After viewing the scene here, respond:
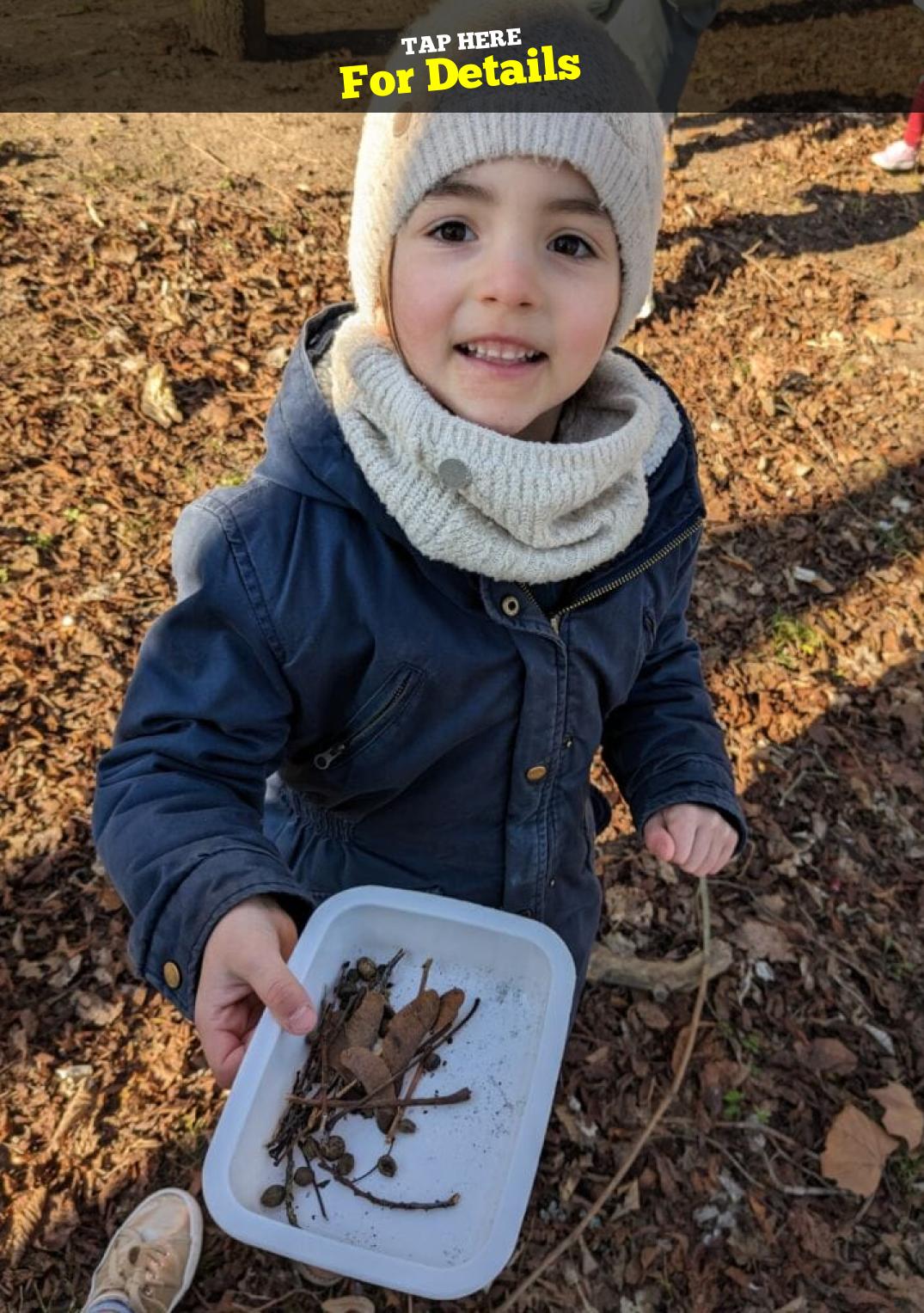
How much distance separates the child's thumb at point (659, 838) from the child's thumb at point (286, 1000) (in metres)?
0.82

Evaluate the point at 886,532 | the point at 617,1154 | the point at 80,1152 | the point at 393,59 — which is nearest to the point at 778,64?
the point at 886,532

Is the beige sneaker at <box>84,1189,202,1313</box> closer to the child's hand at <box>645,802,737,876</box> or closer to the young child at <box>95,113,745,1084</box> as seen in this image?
the young child at <box>95,113,745,1084</box>

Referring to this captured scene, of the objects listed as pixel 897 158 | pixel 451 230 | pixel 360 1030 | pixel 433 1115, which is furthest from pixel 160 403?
pixel 897 158

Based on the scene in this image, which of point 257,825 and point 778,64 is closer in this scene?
point 257,825

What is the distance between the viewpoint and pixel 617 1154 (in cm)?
271

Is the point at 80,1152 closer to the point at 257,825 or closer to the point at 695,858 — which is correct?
the point at 257,825

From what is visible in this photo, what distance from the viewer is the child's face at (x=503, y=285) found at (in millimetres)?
1524

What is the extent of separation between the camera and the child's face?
5.00ft

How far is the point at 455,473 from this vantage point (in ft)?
5.14

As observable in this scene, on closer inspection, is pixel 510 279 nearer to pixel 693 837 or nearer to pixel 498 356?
pixel 498 356

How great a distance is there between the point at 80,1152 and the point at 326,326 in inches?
81.6

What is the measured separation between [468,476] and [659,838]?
833 mm

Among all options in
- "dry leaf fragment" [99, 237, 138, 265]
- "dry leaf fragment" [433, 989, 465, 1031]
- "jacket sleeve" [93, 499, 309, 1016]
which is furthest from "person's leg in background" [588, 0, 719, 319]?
"dry leaf fragment" [433, 989, 465, 1031]

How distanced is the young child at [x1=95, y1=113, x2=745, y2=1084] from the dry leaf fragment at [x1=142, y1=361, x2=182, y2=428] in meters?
2.49
